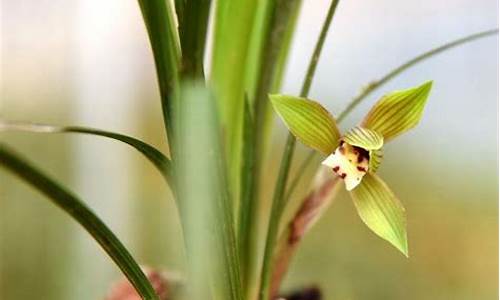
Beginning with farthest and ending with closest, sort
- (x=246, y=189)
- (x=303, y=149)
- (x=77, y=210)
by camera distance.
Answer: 1. (x=303, y=149)
2. (x=246, y=189)
3. (x=77, y=210)

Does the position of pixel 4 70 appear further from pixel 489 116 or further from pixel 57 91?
pixel 489 116

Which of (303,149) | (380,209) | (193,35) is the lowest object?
(380,209)

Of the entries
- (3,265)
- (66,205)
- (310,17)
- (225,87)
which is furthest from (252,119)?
(3,265)

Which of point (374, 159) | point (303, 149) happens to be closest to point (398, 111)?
point (374, 159)

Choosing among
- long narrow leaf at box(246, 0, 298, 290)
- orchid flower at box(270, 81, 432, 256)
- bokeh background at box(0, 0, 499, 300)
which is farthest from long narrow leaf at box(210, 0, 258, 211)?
bokeh background at box(0, 0, 499, 300)

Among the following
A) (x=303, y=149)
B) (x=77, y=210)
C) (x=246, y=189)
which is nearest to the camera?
(x=77, y=210)

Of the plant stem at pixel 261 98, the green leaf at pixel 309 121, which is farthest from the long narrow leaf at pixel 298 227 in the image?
the green leaf at pixel 309 121

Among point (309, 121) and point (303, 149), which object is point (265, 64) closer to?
point (309, 121)
